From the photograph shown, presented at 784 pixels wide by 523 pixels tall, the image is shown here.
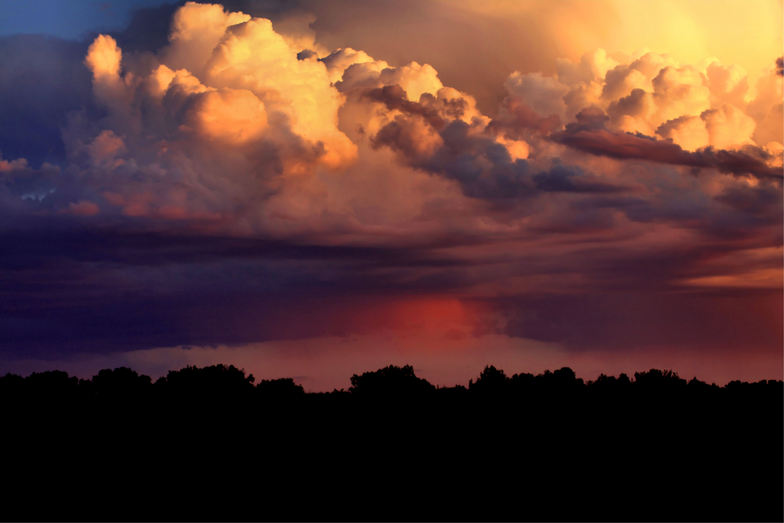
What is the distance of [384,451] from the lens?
10844cm

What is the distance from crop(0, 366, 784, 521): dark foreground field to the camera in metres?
90.7

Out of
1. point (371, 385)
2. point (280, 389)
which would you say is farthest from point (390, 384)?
point (280, 389)

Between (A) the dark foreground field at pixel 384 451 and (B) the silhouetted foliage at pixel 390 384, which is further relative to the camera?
(B) the silhouetted foliage at pixel 390 384

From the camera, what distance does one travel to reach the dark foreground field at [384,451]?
9069 centimetres

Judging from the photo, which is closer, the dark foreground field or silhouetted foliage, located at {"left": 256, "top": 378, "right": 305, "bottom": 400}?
the dark foreground field

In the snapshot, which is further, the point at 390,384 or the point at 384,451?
the point at 390,384

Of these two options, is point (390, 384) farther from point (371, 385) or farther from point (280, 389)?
point (280, 389)

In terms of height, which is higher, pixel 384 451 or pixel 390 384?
pixel 390 384

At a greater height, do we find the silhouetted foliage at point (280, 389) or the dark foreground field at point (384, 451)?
the silhouetted foliage at point (280, 389)

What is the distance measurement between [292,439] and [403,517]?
90.1 feet

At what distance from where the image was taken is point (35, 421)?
11769cm

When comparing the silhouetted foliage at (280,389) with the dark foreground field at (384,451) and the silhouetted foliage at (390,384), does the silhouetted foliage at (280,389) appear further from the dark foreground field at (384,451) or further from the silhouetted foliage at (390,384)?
the silhouetted foliage at (390,384)

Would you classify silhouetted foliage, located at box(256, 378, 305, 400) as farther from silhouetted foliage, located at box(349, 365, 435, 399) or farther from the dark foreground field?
silhouetted foliage, located at box(349, 365, 435, 399)

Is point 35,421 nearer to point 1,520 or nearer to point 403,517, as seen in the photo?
point 1,520
